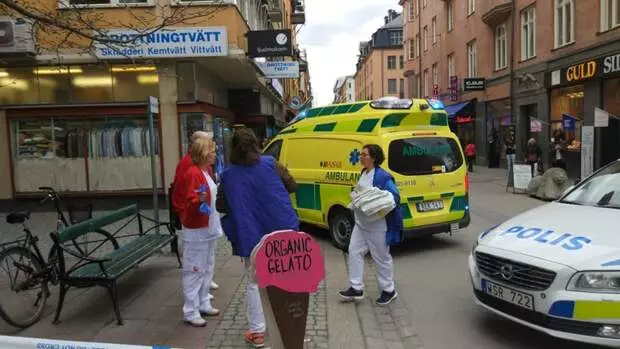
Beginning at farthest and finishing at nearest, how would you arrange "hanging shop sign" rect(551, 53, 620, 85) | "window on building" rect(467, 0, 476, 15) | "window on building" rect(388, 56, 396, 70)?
"window on building" rect(388, 56, 396, 70), "window on building" rect(467, 0, 476, 15), "hanging shop sign" rect(551, 53, 620, 85)

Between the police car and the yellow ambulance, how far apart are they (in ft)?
8.82

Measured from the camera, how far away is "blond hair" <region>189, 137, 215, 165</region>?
520 cm

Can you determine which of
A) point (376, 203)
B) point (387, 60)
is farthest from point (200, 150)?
point (387, 60)

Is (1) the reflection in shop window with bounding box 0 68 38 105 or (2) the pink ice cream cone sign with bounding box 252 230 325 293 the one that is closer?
(2) the pink ice cream cone sign with bounding box 252 230 325 293

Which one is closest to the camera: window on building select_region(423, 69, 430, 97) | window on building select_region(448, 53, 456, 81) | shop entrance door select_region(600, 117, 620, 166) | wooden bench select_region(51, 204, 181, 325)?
wooden bench select_region(51, 204, 181, 325)

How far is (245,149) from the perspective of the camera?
4301 mm

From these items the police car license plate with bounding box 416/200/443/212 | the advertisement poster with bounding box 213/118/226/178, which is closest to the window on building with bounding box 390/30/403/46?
the advertisement poster with bounding box 213/118/226/178

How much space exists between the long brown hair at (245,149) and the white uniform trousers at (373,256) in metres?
1.93

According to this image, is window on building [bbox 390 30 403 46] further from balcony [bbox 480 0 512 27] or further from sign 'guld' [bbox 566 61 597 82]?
sign 'guld' [bbox 566 61 597 82]

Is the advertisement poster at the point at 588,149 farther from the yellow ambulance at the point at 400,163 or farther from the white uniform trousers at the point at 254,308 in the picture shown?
the white uniform trousers at the point at 254,308

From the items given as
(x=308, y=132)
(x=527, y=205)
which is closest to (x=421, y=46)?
(x=527, y=205)

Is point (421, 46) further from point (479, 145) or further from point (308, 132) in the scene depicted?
point (308, 132)

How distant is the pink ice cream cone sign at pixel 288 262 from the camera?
3.70 m

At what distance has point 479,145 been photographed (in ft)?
100
